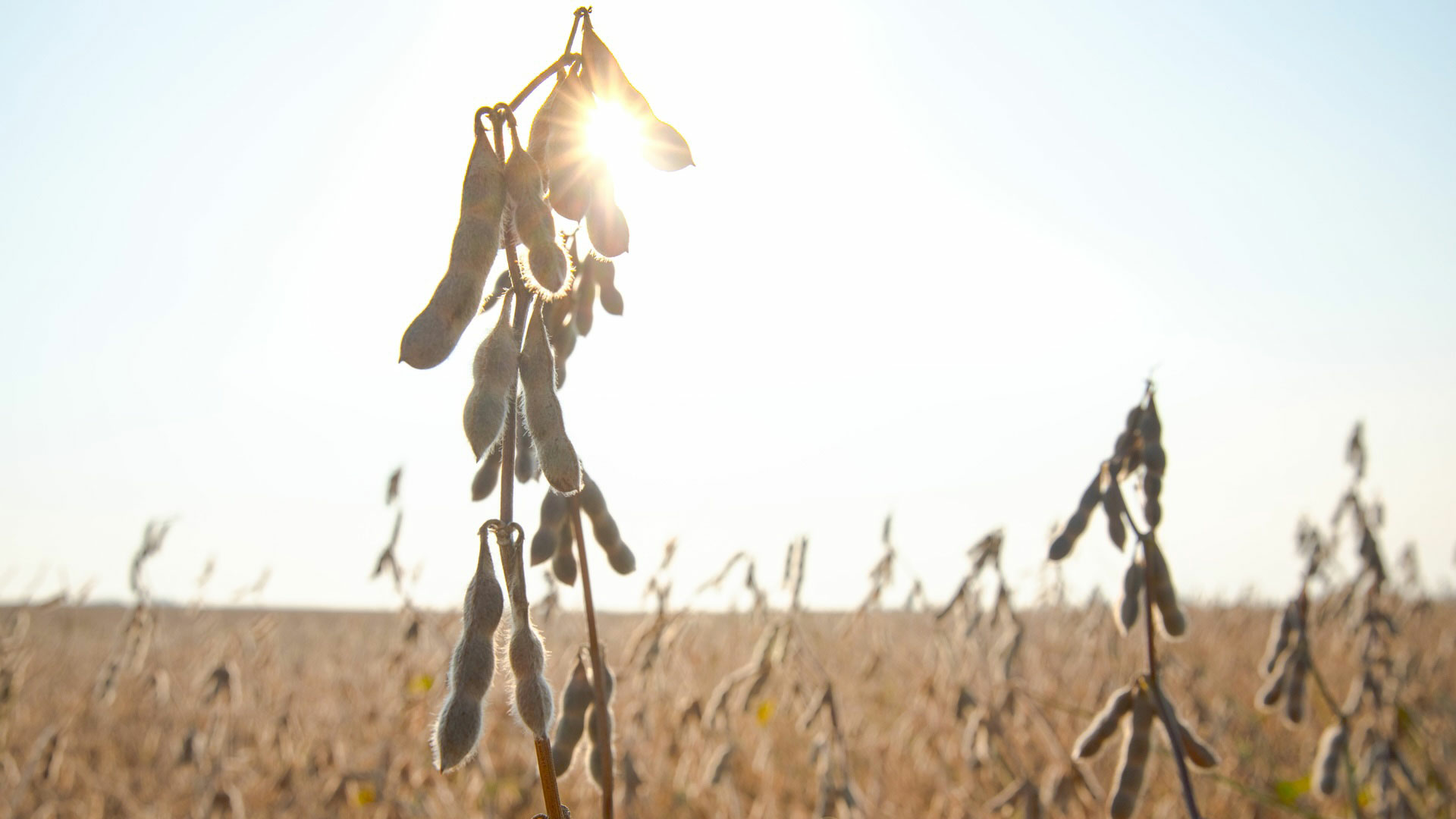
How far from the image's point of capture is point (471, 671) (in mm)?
1040

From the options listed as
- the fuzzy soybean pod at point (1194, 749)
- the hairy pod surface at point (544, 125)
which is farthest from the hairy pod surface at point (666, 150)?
the fuzzy soybean pod at point (1194, 749)

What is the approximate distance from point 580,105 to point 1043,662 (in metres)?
8.21

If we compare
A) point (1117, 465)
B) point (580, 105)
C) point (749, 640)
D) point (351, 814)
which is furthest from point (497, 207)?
point (749, 640)

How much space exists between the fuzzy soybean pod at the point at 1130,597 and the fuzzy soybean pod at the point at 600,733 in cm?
117

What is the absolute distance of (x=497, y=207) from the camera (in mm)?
1081

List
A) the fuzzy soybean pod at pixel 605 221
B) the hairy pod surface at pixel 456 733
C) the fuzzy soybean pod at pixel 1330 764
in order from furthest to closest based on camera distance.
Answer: the fuzzy soybean pod at pixel 1330 764, the fuzzy soybean pod at pixel 605 221, the hairy pod surface at pixel 456 733

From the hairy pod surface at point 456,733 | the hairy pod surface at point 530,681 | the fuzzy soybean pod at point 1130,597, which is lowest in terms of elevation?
the hairy pod surface at point 456,733

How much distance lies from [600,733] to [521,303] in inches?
35.7

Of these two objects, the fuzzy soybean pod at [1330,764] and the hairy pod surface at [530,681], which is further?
the fuzzy soybean pod at [1330,764]

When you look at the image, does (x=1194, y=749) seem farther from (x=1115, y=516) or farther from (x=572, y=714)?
(x=572, y=714)

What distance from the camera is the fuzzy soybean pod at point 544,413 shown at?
1020 millimetres

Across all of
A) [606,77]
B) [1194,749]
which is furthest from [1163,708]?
[606,77]

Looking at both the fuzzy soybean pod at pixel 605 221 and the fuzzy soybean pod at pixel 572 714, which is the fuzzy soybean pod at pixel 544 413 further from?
the fuzzy soybean pod at pixel 572 714

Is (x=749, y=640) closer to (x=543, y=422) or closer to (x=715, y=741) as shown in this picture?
(x=715, y=741)
